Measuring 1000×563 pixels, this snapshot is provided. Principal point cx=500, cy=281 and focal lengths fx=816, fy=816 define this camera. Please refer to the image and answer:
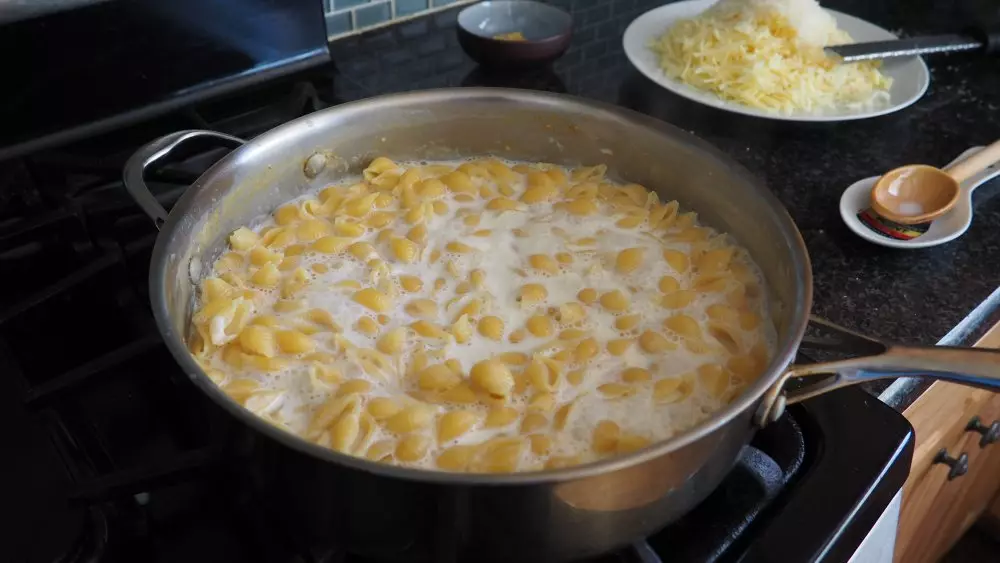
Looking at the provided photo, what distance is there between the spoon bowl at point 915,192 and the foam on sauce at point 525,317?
1.02 feet

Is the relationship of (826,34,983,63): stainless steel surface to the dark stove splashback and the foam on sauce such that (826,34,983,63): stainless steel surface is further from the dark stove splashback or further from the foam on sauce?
the dark stove splashback

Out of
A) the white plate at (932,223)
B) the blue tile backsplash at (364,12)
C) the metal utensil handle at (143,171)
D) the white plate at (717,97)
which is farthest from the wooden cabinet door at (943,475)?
the blue tile backsplash at (364,12)

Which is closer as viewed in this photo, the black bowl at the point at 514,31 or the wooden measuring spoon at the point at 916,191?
the wooden measuring spoon at the point at 916,191

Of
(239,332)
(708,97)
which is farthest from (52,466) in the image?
(708,97)

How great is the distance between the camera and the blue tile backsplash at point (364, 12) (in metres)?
1.46

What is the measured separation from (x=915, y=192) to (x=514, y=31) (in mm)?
751

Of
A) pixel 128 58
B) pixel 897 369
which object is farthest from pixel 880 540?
pixel 128 58

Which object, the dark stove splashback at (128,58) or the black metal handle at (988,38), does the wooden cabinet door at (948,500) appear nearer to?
the black metal handle at (988,38)

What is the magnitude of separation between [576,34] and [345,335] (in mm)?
984

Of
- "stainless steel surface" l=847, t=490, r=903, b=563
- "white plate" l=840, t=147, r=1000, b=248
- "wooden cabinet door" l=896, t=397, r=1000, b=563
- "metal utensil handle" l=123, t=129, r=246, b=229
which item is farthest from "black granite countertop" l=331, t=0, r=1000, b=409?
"metal utensil handle" l=123, t=129, r=246, b=229

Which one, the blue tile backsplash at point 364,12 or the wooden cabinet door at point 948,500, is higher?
the blue tile backsplash at point 364,12

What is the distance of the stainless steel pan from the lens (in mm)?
558

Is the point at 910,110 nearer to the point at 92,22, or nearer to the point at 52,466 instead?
the point at 92,22

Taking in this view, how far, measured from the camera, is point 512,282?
3.13 feet
